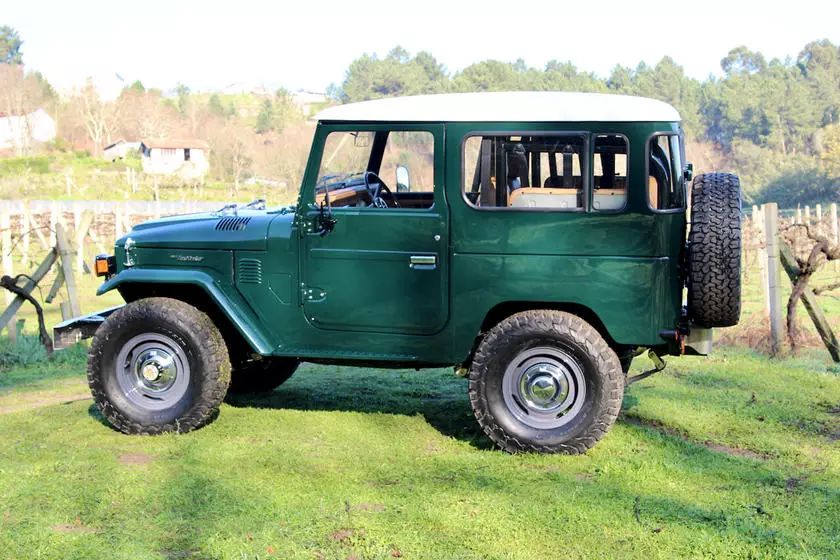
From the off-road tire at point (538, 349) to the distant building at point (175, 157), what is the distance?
6382cm

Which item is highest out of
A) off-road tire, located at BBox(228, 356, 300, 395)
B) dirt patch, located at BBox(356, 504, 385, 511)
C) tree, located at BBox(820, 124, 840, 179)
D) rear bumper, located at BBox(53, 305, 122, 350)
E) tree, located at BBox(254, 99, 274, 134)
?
tree, located at BBox(254, 99, 274, 134)

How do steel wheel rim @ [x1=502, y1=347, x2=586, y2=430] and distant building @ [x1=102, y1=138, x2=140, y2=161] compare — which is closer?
steel wheel rim @ [x1=502, y1=347, x2=586, y2=430]

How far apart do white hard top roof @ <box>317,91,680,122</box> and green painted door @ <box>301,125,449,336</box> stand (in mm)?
111

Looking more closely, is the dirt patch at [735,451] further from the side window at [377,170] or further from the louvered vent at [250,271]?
the louvered vent at [250,271]

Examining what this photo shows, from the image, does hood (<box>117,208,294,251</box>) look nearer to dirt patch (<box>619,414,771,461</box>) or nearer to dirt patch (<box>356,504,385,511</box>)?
dirt patch (<box>356,504,385,511</box>)

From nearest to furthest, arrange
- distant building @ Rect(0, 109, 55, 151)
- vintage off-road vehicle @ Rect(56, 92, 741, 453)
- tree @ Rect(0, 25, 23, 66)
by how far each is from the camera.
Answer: vintage off-road vehicle @ Rect(56, 92, 741, 453), distant building @ Rect(0, 109, 55, 151), tree @ Rect(0, 25, 23, 66)

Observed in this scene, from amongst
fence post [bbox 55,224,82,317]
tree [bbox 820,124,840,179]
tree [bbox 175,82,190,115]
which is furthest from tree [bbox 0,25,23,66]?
fence post [bbox 55,224,82,317]

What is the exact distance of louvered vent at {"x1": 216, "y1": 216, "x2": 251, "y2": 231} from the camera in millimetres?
6566

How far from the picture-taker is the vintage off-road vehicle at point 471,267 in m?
5.81

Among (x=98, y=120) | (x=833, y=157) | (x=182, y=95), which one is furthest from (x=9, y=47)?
(x=833, y=157)

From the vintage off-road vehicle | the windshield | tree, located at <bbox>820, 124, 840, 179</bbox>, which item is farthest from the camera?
tree, located at <bbox>820, 124, 840, 179</bbox>

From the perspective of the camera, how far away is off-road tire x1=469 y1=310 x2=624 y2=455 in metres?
5.82

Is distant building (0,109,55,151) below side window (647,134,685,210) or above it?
above

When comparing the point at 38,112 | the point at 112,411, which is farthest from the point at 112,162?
the point at 112,411
